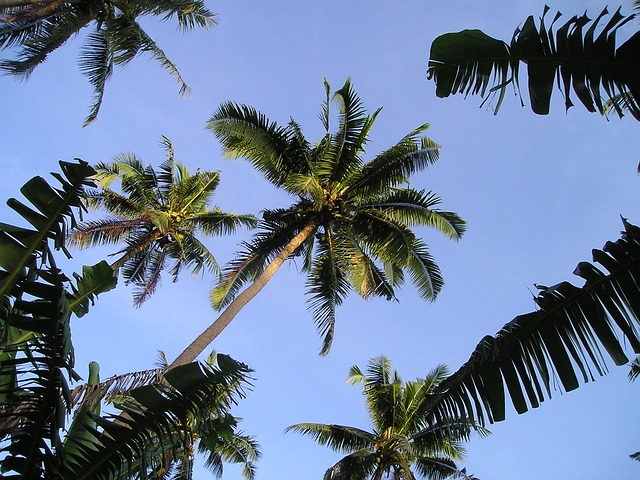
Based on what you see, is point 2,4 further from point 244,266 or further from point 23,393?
point 23,393

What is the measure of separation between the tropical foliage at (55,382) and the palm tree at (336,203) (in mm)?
11811

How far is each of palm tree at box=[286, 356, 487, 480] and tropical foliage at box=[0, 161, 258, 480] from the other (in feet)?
48.7

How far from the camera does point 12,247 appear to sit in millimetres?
4594

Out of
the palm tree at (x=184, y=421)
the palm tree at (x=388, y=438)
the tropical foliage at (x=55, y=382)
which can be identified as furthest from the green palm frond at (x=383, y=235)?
the tropical foliage at (x=55, y=382)

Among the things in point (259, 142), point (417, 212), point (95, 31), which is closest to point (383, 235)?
point (417, 212)

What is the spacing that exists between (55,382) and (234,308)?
8.54 meters

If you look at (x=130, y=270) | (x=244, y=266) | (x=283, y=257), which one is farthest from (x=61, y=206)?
(x=130, y=270)

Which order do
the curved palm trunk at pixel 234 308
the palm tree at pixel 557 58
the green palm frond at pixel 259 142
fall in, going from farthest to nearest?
1. the green palm frond at pixel 259 142
2. the curved palm trunk at pixel 234 308
3. the palm tree at pixel 557 58

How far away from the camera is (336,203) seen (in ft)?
56.0

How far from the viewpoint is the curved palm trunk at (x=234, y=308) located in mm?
10992

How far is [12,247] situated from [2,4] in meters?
9.31

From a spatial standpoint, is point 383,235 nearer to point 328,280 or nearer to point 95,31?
point 328,280

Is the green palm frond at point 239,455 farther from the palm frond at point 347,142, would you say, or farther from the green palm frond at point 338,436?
the palm frond at point 347,142

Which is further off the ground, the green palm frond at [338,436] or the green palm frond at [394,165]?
the green palm frond at [394,165]
